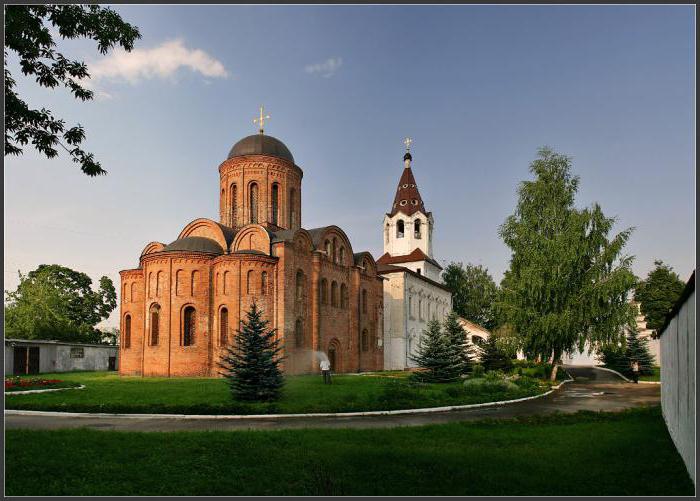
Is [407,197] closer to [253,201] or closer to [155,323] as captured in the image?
[253,201]

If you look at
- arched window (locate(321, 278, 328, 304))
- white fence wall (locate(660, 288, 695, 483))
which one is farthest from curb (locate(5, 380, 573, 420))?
arched window (locate(321, 278, 328, 304))

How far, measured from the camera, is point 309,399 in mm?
17562

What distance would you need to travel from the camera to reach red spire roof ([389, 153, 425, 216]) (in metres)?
54.8

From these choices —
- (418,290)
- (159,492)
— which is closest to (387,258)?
(418,290)

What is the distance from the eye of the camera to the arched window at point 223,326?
29236 mm

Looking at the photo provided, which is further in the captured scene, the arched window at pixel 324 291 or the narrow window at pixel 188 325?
the arched window at pixel 324 291

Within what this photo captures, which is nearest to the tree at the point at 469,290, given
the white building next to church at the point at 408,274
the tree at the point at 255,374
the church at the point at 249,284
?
the white building next to church at the point at 408,274

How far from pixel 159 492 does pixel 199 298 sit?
23.5 m

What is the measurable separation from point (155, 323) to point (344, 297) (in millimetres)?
11589

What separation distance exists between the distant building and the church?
7349 millimetres

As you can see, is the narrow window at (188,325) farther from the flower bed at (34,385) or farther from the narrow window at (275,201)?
the narrow window at (275,201)

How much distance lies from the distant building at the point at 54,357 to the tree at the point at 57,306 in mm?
6453

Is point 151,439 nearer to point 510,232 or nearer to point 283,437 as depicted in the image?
point 283,437

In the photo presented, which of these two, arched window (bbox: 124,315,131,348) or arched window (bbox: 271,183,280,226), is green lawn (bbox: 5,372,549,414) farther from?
arched window (bbox: 271,183,280,226)
